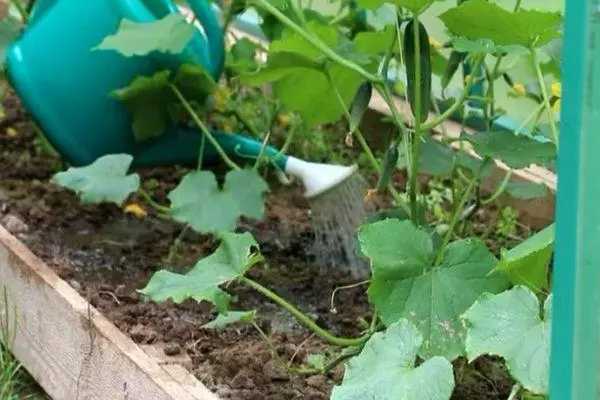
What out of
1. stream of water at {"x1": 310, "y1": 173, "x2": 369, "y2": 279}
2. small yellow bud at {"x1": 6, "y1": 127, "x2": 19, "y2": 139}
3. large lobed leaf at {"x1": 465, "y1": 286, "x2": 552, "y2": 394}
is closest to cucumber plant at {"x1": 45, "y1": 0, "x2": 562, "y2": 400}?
large lobed leaf at {"x1": 465, "y1": 286, "x2": 552, "y2": 394}

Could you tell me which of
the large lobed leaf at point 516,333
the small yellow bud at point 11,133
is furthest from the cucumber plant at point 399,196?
the small yellow bud at point 11,133

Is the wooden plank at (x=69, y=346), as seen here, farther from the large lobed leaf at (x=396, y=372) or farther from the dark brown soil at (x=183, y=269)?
the large lobed leaf at (x=396, y=372)

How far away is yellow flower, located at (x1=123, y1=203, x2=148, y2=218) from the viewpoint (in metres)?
1.77

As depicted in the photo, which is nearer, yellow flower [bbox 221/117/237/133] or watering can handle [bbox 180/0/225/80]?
watering can handle [bbox 180/0/225/80]

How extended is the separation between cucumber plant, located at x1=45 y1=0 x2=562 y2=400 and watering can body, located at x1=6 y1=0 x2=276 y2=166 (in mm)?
42

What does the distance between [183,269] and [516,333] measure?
0.69m

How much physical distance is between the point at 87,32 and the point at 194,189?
346mm

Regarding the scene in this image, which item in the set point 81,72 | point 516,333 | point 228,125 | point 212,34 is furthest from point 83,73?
point 516,333

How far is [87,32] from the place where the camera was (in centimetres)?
173

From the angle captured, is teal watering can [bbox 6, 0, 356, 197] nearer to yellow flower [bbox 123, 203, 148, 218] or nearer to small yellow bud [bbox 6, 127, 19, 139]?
yellow flower [bbox 123, 203, 148, 218]

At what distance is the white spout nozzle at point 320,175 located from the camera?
163 cm

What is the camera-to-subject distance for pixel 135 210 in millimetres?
1771

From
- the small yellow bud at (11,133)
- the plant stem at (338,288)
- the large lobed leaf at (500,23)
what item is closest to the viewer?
the large lobed leaf at (500,23)

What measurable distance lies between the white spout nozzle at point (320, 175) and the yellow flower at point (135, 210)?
249 mm
